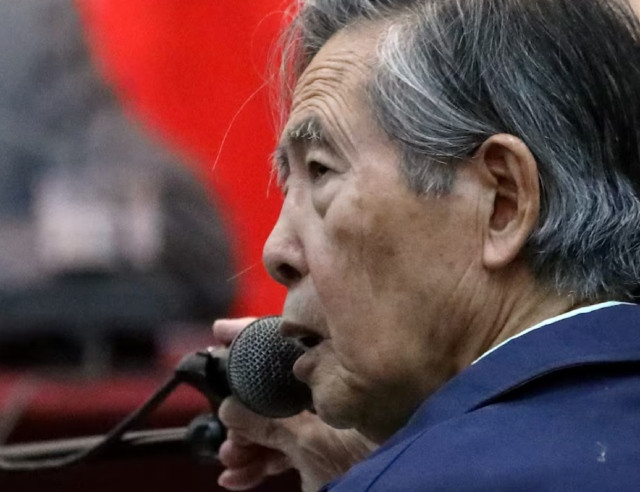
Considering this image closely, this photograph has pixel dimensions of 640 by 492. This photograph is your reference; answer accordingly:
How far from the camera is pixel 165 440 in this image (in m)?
1.32

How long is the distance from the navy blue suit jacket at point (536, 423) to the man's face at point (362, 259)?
0.30 ft

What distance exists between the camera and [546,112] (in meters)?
0.86

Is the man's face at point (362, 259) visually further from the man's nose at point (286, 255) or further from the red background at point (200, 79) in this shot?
the red background at point (200, 79)

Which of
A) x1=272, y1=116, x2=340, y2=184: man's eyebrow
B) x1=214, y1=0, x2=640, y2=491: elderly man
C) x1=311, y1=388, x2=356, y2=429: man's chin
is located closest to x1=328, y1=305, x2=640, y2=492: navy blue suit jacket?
x1=214, y1=0, x2=640, y2=491: elderly man

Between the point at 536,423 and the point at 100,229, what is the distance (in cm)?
137

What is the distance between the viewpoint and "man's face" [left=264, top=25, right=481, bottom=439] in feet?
2.89

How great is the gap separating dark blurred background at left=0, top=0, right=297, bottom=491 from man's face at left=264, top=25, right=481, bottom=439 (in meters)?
0.97

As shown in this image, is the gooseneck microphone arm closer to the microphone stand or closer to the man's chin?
Answer: the microphone stand

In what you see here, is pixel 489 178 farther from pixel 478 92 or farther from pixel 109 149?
pixel 109 149

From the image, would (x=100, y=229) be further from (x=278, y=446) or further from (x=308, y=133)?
(x=308, y=133)

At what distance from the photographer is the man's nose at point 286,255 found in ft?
3.13

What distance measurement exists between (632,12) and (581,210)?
0.21 m

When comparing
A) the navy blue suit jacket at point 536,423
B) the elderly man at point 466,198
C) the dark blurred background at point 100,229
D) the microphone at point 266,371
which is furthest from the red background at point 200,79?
the navy blue suit jacket at point 536,423

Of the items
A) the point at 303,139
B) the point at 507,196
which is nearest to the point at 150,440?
the point at 303,139
